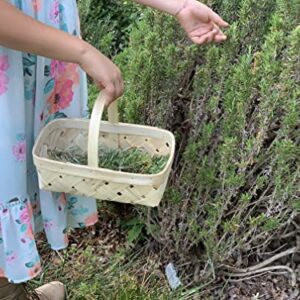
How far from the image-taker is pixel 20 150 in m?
1.80

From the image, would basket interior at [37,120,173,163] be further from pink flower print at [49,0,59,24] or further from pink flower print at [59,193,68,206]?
pink flower print at [49,0,59,24]

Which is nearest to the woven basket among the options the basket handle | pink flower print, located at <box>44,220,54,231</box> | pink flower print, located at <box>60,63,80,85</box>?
the basket handle

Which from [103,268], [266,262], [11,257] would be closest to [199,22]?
[11,257]

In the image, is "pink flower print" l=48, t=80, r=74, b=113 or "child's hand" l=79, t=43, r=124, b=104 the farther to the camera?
"pink flower print" l=48, t=80, r=74, b=113

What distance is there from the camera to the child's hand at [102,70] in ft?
5.14

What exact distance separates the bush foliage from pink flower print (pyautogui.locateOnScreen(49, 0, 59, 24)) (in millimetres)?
462

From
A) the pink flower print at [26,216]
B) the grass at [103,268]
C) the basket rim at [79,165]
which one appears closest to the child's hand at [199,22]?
the basket rim at [79,165]

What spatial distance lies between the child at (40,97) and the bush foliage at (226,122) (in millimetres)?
230

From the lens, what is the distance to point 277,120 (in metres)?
2.16

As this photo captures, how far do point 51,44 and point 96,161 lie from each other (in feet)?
0.94

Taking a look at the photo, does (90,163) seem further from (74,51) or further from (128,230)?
(128,230)

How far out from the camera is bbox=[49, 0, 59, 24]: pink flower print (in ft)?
5.79

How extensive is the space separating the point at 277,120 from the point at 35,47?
0.90 m

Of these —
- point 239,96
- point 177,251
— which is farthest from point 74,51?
point 177,251
